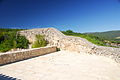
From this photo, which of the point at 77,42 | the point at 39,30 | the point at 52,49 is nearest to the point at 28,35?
the point at 39,30

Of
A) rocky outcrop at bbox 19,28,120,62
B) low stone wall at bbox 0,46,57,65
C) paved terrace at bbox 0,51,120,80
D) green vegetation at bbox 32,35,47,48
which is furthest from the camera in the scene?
green vegetation at bbox 32,35,47,48

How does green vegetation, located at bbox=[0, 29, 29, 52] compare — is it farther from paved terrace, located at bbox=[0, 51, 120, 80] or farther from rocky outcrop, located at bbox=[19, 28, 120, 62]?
paved terrace, located at bbox=[0, 51, 120, 80]

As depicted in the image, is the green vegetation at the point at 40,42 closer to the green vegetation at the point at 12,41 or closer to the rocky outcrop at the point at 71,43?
the rocky outcrop at the point at 71,43

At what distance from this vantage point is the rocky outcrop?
24.7 feet

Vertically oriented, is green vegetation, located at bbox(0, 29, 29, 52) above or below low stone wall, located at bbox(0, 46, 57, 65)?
above

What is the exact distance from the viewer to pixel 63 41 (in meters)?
10.9

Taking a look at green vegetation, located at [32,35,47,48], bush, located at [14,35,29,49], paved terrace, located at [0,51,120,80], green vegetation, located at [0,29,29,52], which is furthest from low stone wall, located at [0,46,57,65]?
green vegetation, located at [0,29,29,52]

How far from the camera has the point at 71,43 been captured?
1038 centimetres

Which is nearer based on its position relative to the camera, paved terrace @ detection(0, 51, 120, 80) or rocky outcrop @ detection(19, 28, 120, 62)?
paved terrace @ detection(0, 51, 120, 80)

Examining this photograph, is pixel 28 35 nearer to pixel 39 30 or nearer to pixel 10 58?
pixel 39 30

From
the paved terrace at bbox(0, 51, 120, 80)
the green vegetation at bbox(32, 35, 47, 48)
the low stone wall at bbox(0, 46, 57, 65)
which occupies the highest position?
the green vegetation at bbox(32, 35, 47, 48)

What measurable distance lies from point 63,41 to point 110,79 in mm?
7242

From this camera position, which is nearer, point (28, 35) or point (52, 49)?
point (52, 49)

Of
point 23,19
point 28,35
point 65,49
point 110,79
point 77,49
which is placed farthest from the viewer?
point 23,19
